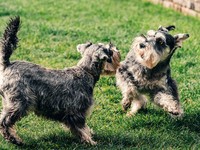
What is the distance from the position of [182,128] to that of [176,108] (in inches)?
11.2

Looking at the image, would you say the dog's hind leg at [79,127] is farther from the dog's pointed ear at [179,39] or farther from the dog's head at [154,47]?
the dog's pointed ear at [179,39]

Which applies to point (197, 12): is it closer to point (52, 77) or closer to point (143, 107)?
point (143, 107)

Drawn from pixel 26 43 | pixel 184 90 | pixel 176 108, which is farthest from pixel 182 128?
pixel 26 43

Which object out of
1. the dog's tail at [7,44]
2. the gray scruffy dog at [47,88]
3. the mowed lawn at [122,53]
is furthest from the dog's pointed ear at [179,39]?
the dog's tail at [7,44]

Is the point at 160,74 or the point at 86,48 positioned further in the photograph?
the point at 160,74

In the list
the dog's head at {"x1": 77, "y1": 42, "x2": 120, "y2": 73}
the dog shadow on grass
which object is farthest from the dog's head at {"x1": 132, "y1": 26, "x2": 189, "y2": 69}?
the dog shadow on grass

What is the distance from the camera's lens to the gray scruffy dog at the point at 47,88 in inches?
234

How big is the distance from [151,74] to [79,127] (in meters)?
1.54

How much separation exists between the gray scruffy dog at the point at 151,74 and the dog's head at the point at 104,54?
24.6 inches

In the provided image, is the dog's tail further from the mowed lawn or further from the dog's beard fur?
the dog's beard fur

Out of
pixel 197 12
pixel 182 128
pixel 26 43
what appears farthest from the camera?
pixel 197 12

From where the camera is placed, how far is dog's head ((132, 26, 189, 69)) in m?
6.86

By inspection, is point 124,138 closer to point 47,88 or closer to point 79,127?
point 79,127

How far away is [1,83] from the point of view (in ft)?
19.6
